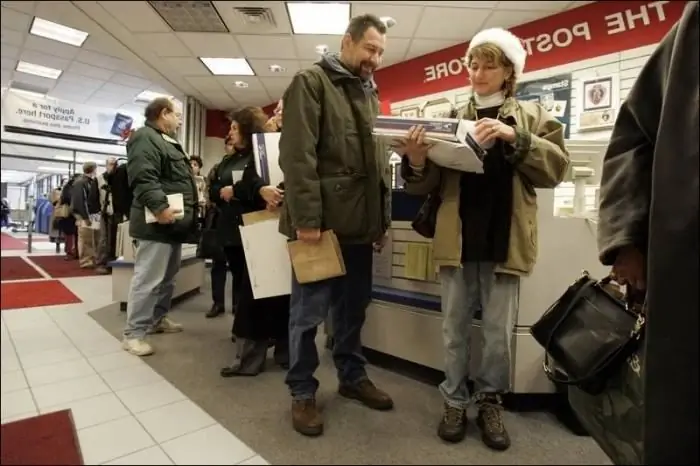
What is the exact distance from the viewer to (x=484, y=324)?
1.37 metres

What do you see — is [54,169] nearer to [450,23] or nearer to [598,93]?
[450,23]

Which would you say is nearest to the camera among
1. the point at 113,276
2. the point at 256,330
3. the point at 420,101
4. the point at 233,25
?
the point at 233,25

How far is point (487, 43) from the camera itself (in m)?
1.24

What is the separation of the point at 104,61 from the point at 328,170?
0.65 metres

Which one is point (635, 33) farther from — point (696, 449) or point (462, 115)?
point (696, 449)

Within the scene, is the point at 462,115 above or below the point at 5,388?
above

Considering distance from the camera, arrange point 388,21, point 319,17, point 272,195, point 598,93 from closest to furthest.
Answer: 1. point 319,17
2. point 388,21
3. point 272,195
4. point 598,93

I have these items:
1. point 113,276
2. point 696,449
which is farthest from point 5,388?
point 696,449

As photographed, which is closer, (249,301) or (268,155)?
(268,155)

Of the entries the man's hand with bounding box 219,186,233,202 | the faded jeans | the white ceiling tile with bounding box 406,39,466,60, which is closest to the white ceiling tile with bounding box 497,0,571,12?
the white ceiling tile with bounding box 406,39,466,60

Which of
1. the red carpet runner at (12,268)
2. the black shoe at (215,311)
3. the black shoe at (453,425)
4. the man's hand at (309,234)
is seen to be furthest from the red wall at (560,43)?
the black shoe at (215,311)

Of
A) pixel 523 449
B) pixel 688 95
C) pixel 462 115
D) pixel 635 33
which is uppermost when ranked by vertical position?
pixel 635 33

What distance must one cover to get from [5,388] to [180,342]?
118 centimetres

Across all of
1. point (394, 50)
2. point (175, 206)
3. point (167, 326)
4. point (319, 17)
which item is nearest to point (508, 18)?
point (319, 17)
